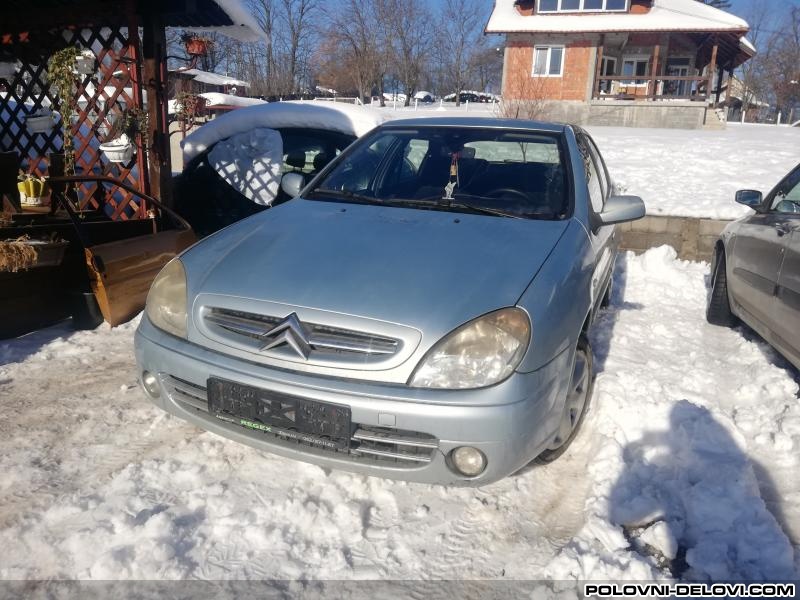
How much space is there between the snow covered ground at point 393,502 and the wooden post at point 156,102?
123 inches

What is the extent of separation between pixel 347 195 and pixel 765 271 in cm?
279

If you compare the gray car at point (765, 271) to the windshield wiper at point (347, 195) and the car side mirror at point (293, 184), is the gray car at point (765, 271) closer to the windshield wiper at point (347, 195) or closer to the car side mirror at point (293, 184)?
the windshield wiper at point (347, 195)

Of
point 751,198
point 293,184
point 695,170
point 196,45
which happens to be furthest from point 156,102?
Answer: point 695,170

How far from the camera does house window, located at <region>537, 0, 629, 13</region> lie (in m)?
24.9

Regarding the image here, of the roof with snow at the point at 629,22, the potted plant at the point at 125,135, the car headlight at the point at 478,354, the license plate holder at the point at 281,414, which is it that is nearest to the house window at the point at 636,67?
the roof with snow at the point at 629,22

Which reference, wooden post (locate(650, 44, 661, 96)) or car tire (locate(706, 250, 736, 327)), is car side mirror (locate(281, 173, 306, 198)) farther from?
wooden post (locate(650, 44, 661, 96))

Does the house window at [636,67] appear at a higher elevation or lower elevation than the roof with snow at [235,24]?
higher

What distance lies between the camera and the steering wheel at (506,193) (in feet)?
10.5

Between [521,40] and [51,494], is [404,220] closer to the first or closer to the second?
[51,494]

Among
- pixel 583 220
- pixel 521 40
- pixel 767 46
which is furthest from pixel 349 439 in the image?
pixel 767 46

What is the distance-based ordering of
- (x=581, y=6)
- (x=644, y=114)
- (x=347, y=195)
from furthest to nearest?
(x=581, y=6) → (x=644, y=114) → (x=347, y=195)

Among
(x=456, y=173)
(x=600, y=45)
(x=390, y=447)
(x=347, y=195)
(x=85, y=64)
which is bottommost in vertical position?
(x=390, y=447)

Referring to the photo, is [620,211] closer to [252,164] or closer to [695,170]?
[252,164]

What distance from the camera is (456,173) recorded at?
3422 millimetres
